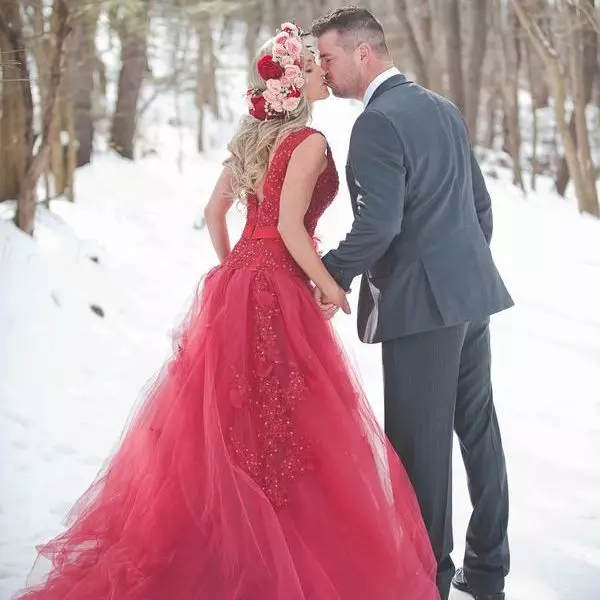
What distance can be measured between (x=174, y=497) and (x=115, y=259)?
7.74 meters

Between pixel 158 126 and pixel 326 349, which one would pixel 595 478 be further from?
pixel 158 126

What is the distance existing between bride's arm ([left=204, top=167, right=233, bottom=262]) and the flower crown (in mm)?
377

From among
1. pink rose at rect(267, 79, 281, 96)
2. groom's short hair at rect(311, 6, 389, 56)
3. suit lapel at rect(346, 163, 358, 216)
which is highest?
groom's short hair at rect(311, 6, 389, 56)

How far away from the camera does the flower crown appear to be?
3.28 meters

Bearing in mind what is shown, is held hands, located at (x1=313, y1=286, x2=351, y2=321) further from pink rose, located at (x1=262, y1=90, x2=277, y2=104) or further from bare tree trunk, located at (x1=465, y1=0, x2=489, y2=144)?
bare tree trunk, located at (x1=465, y1=0, x2=489, y2=144)

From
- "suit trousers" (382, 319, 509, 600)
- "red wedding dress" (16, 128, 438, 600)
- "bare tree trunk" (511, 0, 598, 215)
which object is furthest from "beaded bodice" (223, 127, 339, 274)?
"bare tree trunk" (511, 0, 598, 215)

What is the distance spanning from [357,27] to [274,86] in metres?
0.39

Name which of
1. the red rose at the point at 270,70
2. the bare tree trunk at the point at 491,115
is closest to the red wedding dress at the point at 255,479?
the red rose at the point at 270,70

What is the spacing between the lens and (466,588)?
140 inches

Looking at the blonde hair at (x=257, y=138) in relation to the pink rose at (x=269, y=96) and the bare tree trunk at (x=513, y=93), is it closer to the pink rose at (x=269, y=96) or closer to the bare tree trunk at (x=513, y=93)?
the pink rose at (x=269, y=96)

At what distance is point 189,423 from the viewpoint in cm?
318

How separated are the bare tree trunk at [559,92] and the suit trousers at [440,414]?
12670 millimetres

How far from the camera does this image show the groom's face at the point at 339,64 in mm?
3334

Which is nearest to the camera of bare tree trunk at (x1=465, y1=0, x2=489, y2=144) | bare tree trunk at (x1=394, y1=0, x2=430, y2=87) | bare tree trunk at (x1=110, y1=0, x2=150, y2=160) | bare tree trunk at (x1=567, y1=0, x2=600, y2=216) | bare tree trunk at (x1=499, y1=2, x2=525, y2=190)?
bare tree trunk at (x1=110, y1=0, x2=150, y2=160)
